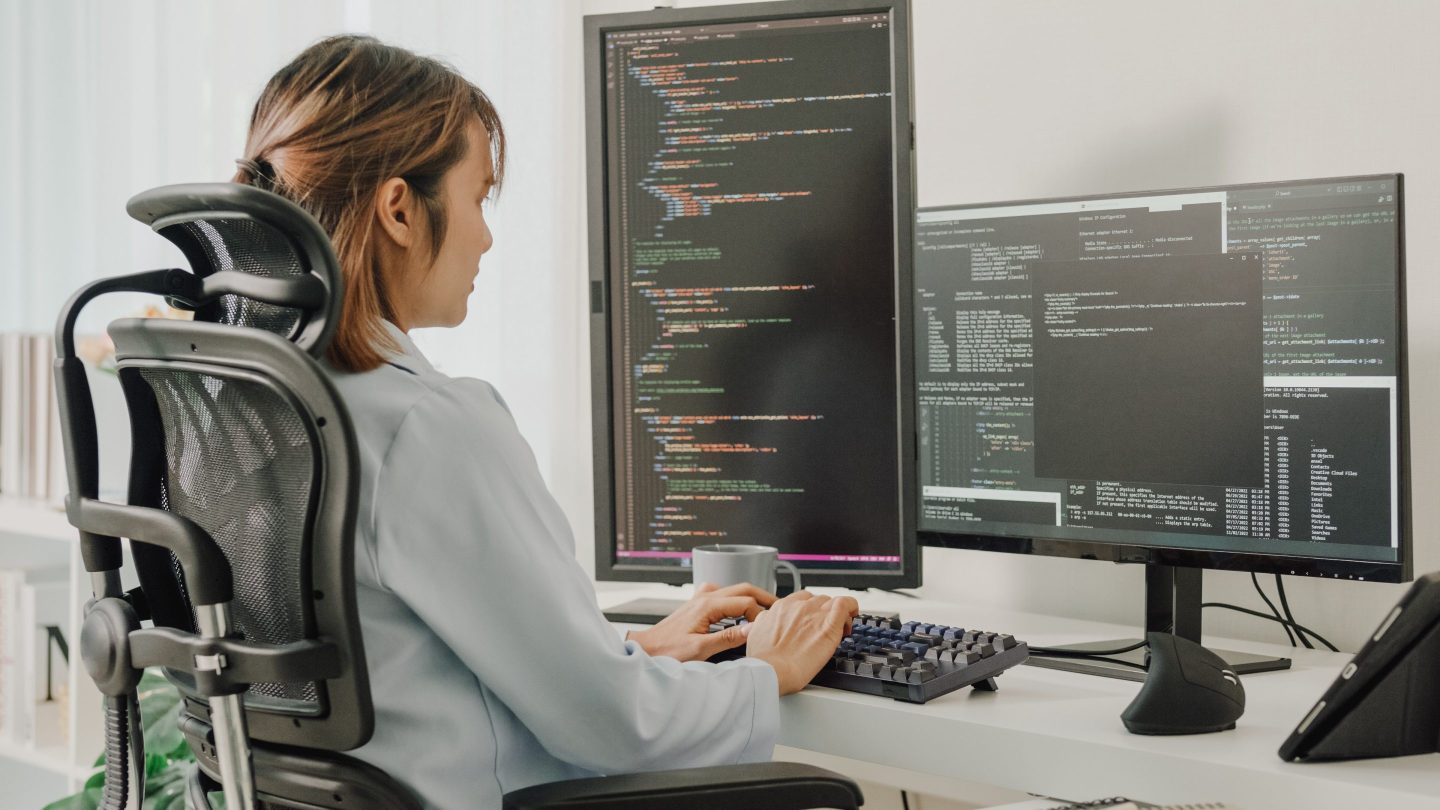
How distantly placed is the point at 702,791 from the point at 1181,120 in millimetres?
1055

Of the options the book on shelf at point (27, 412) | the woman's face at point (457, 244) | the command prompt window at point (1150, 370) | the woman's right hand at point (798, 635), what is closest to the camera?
the woman's face at point (457, 244)

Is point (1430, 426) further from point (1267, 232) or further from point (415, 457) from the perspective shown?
point (415, 457)

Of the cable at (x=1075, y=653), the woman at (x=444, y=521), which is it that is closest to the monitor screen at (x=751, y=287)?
the cable at (x=1075, y=653)

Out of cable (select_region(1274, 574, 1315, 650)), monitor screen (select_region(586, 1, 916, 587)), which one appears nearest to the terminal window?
monitor screen (select_region(586, 1, 916, 587))

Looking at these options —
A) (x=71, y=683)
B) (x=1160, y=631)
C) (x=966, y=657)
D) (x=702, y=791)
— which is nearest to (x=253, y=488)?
(x=702, y=791)

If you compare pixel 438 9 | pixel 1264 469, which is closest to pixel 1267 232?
pixel 1264 469

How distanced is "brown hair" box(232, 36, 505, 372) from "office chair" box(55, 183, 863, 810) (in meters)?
0.10

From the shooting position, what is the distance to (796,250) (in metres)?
1.54

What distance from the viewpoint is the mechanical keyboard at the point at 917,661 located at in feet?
3.55

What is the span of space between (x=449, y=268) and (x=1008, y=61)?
970 millimetres

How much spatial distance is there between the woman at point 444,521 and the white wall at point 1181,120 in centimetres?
74

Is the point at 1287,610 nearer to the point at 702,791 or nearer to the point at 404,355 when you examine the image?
the point at 702,791

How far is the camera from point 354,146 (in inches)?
36.7

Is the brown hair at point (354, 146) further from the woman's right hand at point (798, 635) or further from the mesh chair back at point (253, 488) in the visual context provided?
the woman's right hand at point (798, 635)
